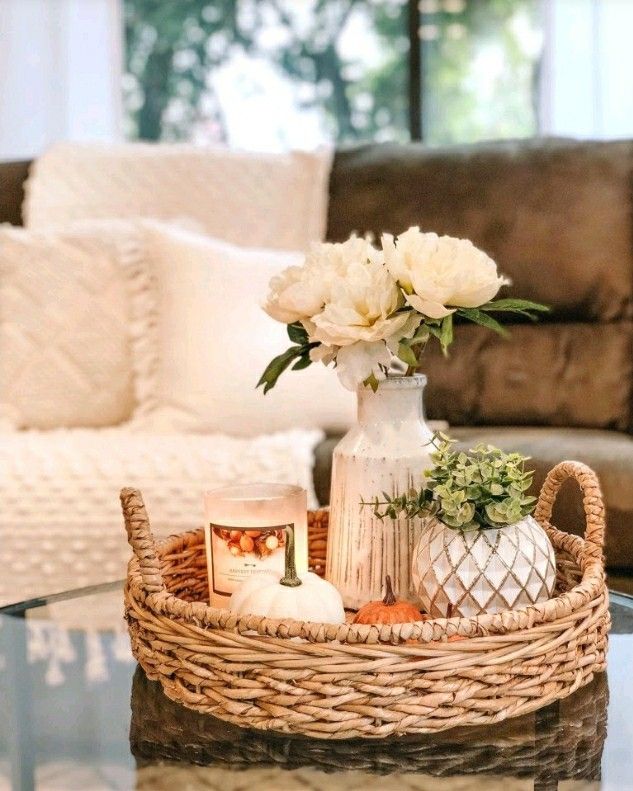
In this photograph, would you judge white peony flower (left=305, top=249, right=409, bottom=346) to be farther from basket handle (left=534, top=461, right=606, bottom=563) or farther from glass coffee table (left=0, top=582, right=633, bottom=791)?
glass coffee table (left=0, top=582, right=633, bottom=791)

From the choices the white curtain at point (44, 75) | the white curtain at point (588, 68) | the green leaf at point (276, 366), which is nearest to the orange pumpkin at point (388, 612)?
the green leaf at point (276, 366)

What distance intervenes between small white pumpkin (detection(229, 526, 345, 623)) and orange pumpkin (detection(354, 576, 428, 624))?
2 cm

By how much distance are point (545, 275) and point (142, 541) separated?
1.23 metres

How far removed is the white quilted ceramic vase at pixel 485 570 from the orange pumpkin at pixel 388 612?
0.02 m

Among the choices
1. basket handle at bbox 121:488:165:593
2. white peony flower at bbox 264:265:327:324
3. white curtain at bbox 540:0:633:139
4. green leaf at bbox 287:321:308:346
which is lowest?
basket handle at bbox 121:488:165:593

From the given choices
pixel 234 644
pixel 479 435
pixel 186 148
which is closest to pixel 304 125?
pixel 186 148

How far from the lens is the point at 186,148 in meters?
2.09

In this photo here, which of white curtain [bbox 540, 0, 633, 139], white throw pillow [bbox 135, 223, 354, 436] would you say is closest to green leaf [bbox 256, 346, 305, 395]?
white throw pillow [bbox 135, 223, 354, 436]

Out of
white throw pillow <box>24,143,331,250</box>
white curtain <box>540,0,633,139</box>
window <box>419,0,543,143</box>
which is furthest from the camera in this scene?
window <box>419,0,543,143</box>

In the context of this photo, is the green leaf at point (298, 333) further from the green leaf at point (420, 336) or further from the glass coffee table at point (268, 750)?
the glass coffee table at point (268, 750)

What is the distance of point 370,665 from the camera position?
670 mm

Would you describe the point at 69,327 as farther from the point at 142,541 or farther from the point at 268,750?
the point at 268,750

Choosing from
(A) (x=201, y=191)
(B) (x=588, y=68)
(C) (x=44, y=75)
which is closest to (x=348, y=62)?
(B) (x=588, y=68)

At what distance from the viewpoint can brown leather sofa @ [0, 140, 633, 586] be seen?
1837mm
